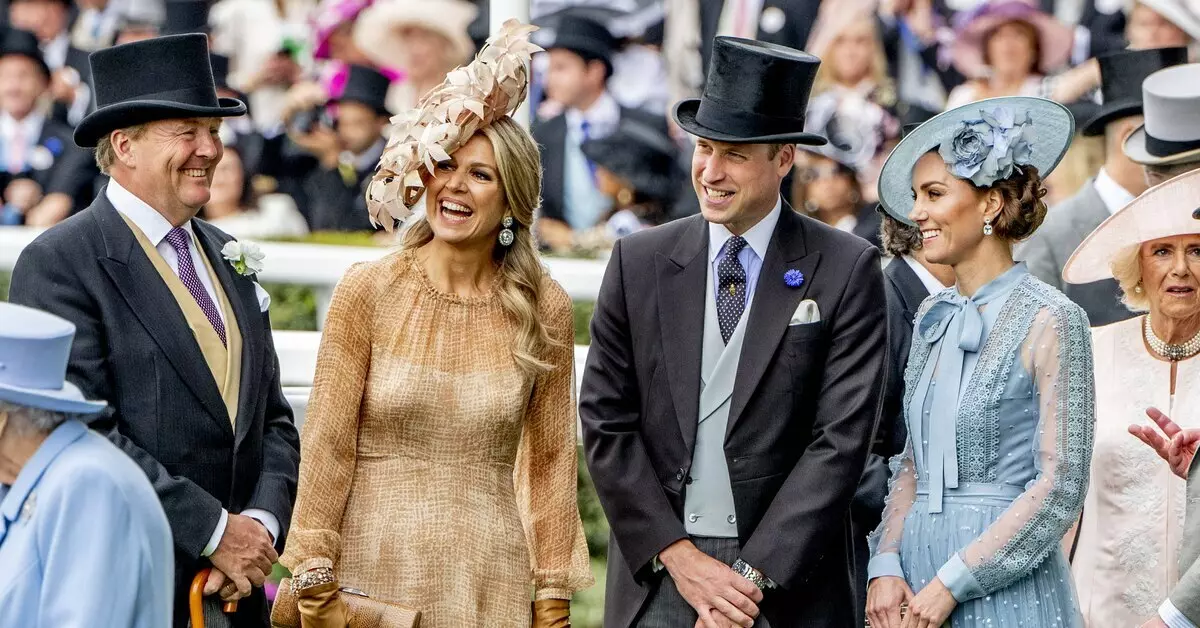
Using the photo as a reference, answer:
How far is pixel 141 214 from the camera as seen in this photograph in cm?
478

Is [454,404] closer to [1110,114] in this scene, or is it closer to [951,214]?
[951,214]

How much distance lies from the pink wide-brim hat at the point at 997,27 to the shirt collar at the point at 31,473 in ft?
26.6

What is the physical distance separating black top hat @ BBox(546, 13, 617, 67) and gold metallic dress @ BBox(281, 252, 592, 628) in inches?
258

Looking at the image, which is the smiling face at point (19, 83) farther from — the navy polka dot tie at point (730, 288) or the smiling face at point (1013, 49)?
the navy polka dot tie at point (730, 288)

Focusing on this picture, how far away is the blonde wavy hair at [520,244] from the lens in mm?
4859

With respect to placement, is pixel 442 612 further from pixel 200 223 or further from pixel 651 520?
pixel 200 223

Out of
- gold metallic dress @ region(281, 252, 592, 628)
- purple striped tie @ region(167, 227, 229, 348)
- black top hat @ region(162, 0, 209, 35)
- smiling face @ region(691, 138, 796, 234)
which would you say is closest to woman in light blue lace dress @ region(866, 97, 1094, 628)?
smiling face @ region(691, 138, 796, 234)

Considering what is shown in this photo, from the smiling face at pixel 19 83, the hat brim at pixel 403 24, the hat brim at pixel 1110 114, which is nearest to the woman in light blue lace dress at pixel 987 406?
the hat brim at pixel 1110 114

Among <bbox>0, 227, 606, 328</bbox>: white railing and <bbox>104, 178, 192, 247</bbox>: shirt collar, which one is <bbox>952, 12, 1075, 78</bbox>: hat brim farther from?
<bbox>104, 178, 192, 247</bbox>: shirt collar

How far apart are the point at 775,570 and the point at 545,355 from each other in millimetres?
830

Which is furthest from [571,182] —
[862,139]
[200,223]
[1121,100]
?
[200,223]

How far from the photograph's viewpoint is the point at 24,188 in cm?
1159

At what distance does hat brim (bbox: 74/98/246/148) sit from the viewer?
479 centimetres

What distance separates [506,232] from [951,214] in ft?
3.82
